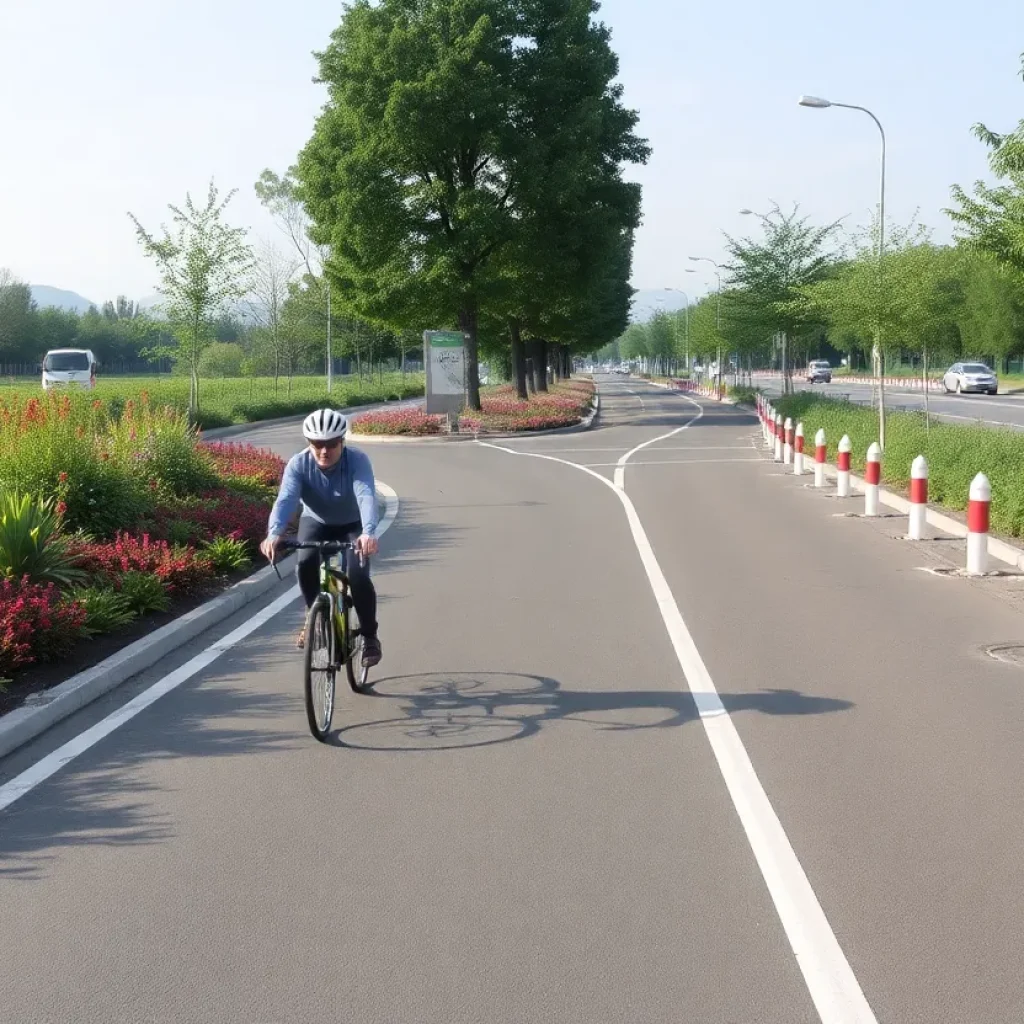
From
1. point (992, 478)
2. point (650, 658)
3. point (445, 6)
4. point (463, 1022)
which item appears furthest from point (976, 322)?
point (463, 1022)

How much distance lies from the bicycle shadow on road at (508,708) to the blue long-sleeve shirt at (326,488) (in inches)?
43.5

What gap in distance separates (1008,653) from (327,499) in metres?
4.56

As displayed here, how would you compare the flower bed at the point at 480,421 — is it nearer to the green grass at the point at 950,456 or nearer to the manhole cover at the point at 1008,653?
the green grass at the point at 950,456

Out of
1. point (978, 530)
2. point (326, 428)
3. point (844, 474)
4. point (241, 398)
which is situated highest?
point (326, 428)

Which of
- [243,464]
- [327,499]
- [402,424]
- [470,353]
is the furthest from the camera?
[470,353]

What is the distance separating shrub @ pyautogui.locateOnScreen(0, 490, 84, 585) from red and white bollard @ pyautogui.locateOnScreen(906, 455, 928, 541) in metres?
8.13

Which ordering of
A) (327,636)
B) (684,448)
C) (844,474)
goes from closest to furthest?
(327,636), (844,474), (684,448)

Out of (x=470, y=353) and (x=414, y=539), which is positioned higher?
(x=470, y=353)

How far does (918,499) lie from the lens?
14.0 m

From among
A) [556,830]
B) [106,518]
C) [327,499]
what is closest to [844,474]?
[106,518]

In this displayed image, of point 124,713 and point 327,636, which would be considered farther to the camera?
point 124,713

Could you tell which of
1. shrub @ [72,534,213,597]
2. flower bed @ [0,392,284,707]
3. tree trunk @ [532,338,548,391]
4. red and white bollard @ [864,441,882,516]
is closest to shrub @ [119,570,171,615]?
flower bed @ [0,392,284,707]

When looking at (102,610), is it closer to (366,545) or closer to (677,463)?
(366,545)

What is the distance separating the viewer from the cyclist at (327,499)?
22.9 ft
